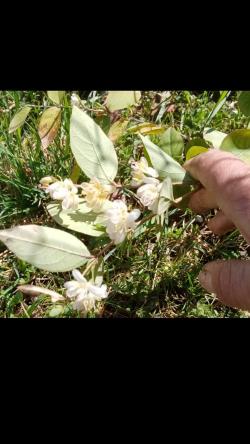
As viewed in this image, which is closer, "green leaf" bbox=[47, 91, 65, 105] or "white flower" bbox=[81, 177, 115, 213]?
"white flower" bbox=[81, 177, 115, 213]

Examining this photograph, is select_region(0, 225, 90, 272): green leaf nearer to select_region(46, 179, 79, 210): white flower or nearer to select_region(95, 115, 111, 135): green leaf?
select_region(46, 179, 79, 210): white flower

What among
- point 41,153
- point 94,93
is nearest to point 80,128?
point 41,153

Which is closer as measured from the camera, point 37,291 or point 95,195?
point 95,195

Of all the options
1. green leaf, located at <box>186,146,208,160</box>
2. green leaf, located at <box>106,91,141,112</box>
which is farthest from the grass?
green leaf, located at <box>186,146,208,160</box>

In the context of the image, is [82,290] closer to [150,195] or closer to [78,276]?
[78,276]

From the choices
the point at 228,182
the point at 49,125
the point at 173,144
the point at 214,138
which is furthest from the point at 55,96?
the point at 228,182

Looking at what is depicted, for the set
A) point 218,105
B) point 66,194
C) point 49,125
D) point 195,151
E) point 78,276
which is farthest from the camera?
point 218,105

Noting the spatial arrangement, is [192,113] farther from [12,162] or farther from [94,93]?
[12,162]
